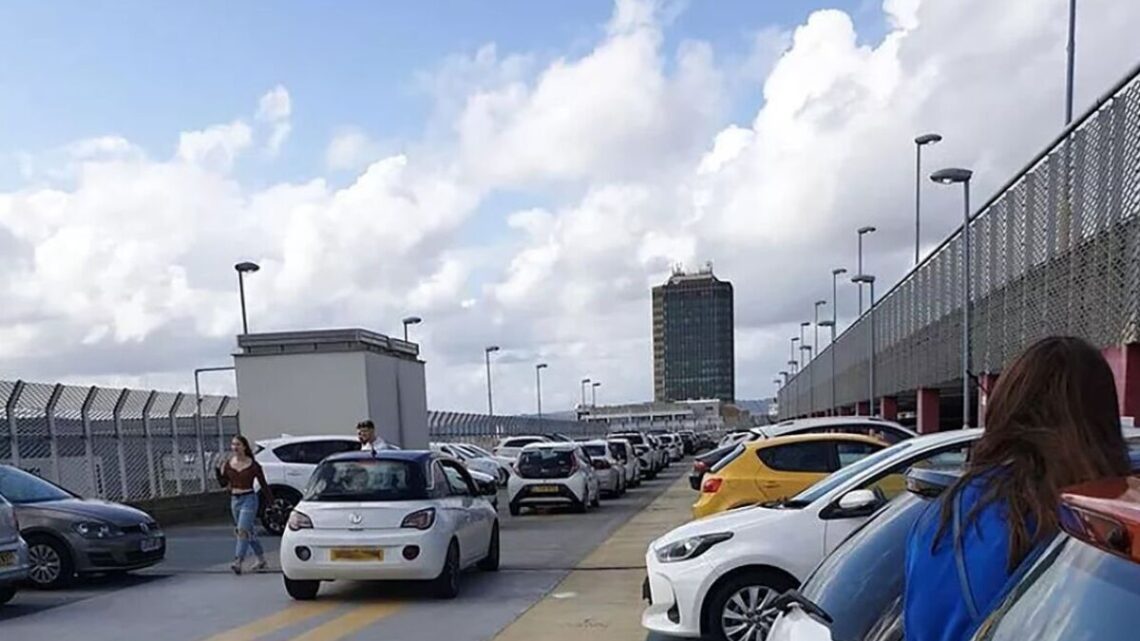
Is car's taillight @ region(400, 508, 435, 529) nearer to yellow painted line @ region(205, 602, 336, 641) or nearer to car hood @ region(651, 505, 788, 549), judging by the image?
yellow painted line @ region(205, 602, 336, 641)

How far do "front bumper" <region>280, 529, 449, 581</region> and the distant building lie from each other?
130 meters

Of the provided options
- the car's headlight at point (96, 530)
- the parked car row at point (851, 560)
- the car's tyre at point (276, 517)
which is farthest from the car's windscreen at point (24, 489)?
the parked car row at point (851, 560)

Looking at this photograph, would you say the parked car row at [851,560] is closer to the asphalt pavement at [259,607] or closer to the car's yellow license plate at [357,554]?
the asphalt pavement at [259,607]

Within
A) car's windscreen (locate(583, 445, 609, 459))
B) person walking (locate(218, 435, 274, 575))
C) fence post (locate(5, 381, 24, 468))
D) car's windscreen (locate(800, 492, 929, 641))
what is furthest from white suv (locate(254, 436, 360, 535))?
car's windscreen (locate(800, 492, 929, 641))

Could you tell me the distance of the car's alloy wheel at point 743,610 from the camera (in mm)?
7426

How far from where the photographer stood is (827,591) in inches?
157

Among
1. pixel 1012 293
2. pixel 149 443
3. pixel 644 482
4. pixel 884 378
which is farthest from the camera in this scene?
pixel 884 378

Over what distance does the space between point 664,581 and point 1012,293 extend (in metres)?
12.9

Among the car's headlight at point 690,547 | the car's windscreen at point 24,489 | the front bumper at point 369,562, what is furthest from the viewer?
the car's windscreen at point 24,489

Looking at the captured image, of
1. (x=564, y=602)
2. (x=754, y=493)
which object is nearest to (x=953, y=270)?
(x=754, y=493)

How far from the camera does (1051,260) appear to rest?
15289mm

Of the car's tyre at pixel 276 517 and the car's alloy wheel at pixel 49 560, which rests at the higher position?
the car's alloy wheel at pixel 49 560

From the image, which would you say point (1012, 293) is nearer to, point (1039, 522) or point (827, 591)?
point (827, 591)

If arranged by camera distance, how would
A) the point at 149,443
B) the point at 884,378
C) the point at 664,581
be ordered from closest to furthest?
the point at 664,581, the point at 149,443, the point at 884,378
